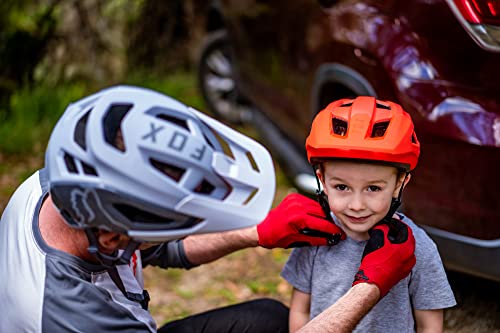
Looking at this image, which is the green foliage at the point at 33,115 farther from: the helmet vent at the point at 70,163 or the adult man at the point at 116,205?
the helmet vent at the point at 70,163

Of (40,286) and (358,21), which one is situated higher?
(40,286)

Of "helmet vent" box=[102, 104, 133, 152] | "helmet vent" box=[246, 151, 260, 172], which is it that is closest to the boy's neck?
"helmet vent" box=[246, 151, 260, 172]

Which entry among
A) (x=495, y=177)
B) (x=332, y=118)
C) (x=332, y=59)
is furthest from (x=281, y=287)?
(x=332, y=118)

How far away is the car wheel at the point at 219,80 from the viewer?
22.1 feet

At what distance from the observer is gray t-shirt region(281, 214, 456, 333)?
7.80 ft

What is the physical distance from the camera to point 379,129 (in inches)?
92.3

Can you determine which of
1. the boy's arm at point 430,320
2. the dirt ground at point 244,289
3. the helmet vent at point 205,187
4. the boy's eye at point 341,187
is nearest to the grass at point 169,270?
the dirt ground at point 244,289

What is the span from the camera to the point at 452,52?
123 inches

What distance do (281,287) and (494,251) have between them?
143cm

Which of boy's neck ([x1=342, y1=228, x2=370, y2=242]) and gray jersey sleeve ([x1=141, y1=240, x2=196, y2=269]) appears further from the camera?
gray jersey sleeve ([x1=141, y1=240, x2=196, y2=269])

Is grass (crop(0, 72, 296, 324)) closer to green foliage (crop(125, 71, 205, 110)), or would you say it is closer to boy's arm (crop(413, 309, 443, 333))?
green foliage (crop(125, 71, 205, 110))

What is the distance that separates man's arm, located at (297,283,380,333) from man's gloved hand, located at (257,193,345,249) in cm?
22

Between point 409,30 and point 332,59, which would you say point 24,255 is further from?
point 332,59

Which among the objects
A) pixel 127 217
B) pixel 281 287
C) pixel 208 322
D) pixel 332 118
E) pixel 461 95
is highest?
pixel 127 217
